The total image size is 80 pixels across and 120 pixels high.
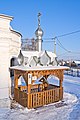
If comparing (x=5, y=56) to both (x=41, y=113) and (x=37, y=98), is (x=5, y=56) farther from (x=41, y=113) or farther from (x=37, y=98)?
(x=41, y=113)

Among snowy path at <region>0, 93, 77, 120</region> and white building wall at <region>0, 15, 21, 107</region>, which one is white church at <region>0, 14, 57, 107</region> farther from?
snowy path at <region>0, 93, 77, 120</region>

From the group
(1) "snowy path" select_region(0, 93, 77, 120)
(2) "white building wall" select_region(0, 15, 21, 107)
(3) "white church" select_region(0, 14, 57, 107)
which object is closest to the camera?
(1) "snowy path" select_region(0, 93, 77, 120)

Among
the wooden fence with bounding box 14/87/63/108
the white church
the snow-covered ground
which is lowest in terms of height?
the snow-covered ground

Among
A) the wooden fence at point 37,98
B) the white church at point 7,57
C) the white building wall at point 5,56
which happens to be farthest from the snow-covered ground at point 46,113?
the white building wall at point 5,56

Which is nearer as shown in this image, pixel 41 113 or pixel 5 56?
pixel 41 113

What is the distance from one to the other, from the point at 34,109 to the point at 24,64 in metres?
2.45

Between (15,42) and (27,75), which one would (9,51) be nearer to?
(15,42)

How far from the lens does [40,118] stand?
6918 mm

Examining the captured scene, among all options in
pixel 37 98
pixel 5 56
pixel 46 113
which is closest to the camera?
pixel 46 113

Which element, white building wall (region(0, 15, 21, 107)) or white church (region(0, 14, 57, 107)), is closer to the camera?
white church (region(0, 14, 57, 107))

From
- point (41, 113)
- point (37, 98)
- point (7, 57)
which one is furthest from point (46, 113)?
point (7, 57)

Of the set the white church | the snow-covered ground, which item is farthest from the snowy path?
the white church

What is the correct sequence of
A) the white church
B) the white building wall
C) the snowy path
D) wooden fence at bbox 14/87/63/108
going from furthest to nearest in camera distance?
the white building wall < the white church < wooden fence at bbox 14/87/63/108 < the snowy path

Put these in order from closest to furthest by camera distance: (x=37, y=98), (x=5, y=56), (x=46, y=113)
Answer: (x=46, y=113), (x=37, y=98), (x=5, y=56)
